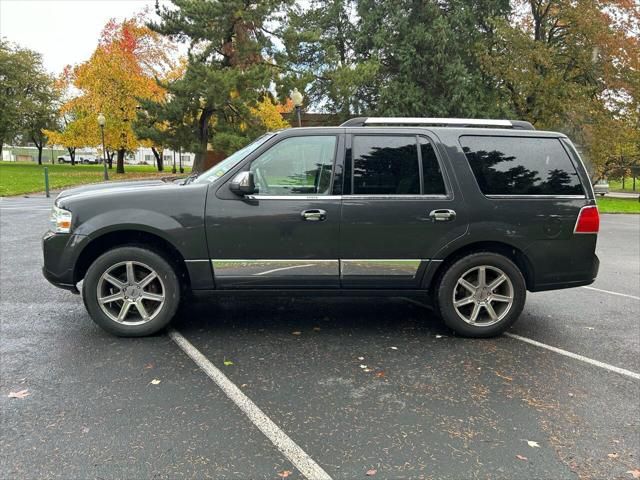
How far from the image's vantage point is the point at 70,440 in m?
2.83

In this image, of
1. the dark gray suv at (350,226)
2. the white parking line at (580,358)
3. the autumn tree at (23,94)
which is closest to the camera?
the white parking line at (580,358)

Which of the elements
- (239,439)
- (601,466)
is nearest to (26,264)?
(239,439)

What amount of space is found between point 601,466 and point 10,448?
3173 millimetres

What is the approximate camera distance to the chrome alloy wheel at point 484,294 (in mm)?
4531

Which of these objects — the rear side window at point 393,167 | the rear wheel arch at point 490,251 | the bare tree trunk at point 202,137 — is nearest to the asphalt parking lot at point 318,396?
the rear wheel arch at point 490,251

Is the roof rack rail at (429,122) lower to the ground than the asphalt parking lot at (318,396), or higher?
higher

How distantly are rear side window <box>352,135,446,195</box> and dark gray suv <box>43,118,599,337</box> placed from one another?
0.01 meters

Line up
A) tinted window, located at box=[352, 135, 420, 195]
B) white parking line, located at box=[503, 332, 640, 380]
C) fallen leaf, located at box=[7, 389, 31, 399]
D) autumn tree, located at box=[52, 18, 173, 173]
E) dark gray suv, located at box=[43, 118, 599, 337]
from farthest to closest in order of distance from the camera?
1. autumn tree, located at box=[52, 18, 173, 173]
2. tinted window, located at box=[352, 135, 420, 195]
3. dark gray suv, located at box=[43, 118, 599, 337]
4. white parking line, located at box=[503, 332, 640, 380]
5. fallen leaf, located at box=[7, 389, 31, 399]

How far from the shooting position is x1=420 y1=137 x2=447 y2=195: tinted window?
4.44 metres

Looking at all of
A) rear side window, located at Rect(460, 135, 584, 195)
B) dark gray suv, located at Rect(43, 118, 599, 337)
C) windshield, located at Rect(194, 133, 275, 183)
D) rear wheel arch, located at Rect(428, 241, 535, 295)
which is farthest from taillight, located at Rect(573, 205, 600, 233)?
windshield, located at Rect(194, 133, 275, 183)

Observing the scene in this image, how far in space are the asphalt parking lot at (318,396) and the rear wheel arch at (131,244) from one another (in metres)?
0.60

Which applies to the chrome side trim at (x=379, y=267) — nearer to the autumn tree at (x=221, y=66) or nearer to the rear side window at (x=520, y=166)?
the rear side window at (x=520, y=166)

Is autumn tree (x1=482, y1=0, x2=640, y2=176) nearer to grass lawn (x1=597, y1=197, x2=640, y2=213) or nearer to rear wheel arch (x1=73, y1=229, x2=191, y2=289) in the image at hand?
grass lawn (x1=597, y1=197, x2=640, y2=213)

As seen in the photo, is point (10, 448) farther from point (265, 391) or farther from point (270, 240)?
point (270, 240)
